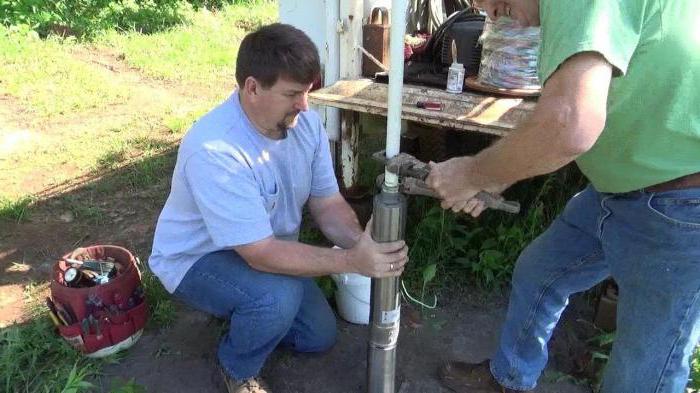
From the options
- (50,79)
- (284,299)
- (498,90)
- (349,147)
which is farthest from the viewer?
(50,79)

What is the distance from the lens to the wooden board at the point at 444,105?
2809 millimetres

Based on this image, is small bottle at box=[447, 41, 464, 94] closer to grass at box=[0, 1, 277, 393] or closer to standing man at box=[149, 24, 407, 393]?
standing man at box=[149, 24, 407, 393]

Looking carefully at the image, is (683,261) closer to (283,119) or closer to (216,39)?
(283,119)

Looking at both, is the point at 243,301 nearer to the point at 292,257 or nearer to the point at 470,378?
the point at 292,257

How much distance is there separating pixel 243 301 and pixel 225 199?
1.47 feet

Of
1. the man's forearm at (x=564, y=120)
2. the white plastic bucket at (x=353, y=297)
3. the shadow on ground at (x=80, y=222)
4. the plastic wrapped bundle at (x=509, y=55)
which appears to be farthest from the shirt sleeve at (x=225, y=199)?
the plastic wrapped bundle at (x=509, y=55)

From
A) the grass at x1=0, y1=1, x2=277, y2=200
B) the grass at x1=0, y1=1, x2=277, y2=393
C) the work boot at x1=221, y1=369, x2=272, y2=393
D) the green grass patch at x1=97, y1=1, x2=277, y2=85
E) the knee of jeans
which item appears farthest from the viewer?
the green grass patch at x1=97, y1=1, x2=277, y2=85

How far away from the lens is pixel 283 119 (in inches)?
89.4

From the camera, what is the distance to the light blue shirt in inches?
84.4

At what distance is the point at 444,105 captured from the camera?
305 cm

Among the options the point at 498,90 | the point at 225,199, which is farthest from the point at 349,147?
the point at 225,199

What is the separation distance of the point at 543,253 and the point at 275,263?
3.20 feet

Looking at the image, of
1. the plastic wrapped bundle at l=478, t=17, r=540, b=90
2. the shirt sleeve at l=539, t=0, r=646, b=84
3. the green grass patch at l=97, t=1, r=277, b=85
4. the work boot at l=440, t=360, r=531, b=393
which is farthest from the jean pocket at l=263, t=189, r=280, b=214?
the green grass patch at l=97, t=1, r=277, b=85

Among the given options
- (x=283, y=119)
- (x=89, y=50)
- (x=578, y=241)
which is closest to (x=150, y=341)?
(x=283, y=119)
